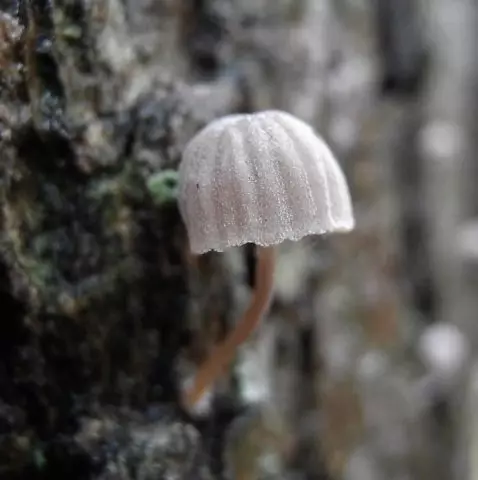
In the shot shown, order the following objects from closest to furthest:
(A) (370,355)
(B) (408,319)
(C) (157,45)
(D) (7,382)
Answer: (D) (7,382)
(C) (157,45)
(A) (370,355)
(B) (408,319)

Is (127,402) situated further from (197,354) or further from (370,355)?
(370,355)

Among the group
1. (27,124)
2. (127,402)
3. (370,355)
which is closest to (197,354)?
(127,402)

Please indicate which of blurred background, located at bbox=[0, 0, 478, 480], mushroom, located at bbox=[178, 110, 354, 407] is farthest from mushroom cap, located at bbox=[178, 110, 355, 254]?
blurred background, located at bbox=[0, 0, 478, 480]

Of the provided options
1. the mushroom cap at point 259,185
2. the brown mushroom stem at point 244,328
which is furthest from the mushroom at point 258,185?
the brown mushroom stem at point 244,328

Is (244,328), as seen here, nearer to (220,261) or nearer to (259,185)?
(220,261)

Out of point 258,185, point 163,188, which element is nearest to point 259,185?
point 258,185

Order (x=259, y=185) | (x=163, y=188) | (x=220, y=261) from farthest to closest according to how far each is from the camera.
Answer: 1. (x=220, y=261)
2. (x=163, y=188)
3. (x=259, y=185)

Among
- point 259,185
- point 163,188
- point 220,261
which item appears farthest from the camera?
point 220,261

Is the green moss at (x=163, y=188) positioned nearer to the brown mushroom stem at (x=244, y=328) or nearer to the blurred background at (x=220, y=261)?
the blurred background at (x=220, y=261)
